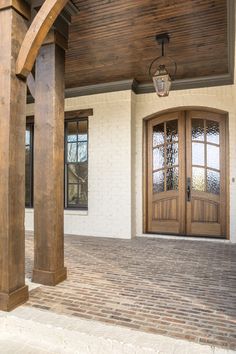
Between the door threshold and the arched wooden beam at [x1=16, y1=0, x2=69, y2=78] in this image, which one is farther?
the door threshold

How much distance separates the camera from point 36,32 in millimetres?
2273

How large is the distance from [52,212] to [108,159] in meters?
2.67

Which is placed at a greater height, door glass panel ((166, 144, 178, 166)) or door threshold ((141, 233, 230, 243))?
door glass panel ((166, 144, 178, 166))

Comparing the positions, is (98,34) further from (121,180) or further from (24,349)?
(24,349)

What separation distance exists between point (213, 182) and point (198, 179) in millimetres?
251

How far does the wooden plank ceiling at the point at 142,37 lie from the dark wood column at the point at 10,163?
102 centimetres

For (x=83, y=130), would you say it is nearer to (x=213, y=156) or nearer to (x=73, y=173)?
(x=73, y=173)

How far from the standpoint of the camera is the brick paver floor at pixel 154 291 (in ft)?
6.69

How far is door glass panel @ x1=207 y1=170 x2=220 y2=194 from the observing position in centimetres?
498

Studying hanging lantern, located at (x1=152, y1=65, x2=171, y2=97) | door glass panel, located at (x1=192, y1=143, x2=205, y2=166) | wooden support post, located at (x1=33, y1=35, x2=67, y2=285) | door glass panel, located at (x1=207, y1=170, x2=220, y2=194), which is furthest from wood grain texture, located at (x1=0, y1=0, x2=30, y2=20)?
door glass panel, located at (x1=207, y1=170, x2=220, y2=194)

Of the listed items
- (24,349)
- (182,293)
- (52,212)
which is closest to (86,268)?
(52,212)

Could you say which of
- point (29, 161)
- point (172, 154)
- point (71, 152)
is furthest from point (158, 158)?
point (29, 161)

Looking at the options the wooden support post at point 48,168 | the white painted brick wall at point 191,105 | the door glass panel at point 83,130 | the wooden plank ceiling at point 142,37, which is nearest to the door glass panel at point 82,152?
the door glass panel at point 83,130

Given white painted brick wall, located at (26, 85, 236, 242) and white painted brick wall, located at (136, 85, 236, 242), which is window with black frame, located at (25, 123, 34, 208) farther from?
white painted brick wall, located at (136, 85, 236, 242)
